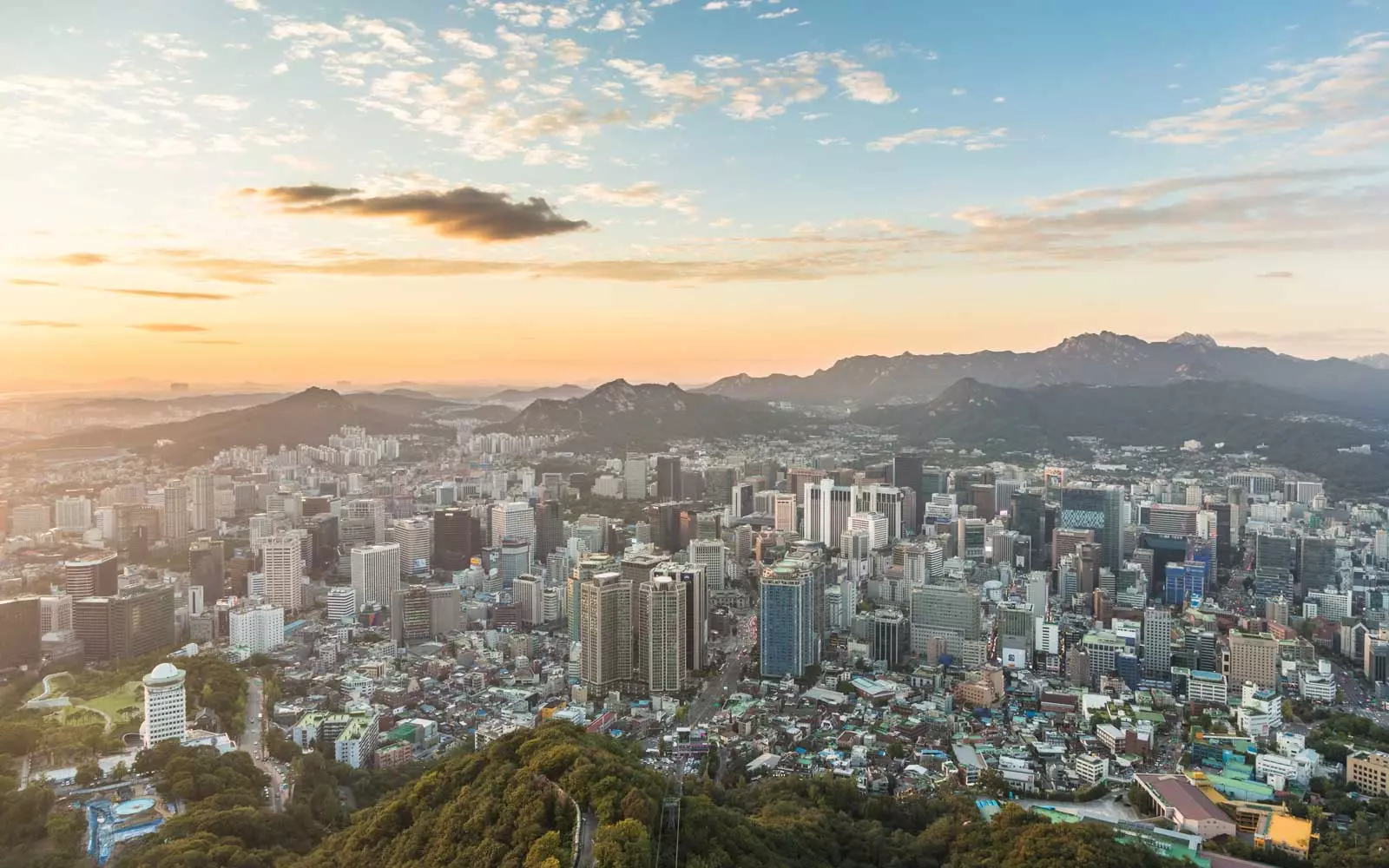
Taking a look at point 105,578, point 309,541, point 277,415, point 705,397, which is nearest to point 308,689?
point 105,578

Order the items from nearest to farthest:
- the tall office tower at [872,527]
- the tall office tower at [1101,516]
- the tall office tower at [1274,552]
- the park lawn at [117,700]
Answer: the park lawn at [117,700] → the tall office tower at [1274,552] → the tall office tower at [1101,516] → the tall office tower at [872,527]

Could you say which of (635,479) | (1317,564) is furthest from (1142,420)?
(635,479)

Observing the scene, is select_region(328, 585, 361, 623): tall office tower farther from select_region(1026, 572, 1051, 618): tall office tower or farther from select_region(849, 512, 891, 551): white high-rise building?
select_region(1026, 572, 1051, 618): tall office tower

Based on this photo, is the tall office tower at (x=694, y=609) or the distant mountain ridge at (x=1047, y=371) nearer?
the tall office tower at (x=694, y=609)

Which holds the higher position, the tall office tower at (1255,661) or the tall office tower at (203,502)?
the tall office tower at (203,502)

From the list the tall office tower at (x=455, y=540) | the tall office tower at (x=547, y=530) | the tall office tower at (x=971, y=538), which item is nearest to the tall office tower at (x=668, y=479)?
the tall office tower at (x=547, y=530)

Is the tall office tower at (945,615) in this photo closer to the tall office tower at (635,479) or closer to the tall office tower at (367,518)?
the tall office tower at (635,479)

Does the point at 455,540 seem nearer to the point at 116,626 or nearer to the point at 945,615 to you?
the point at 116,626
